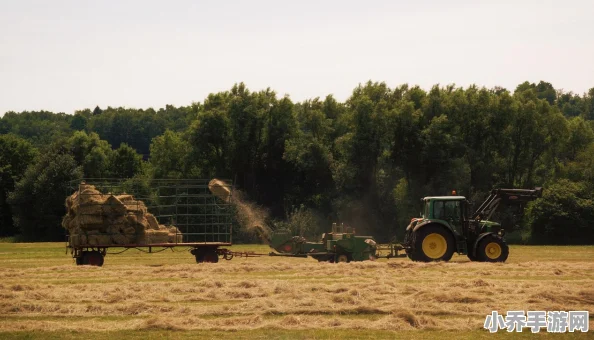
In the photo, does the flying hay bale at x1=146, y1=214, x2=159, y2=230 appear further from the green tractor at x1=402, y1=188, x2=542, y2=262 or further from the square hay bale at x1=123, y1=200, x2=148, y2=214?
the green tractor at x1=402, y1=188, x2=542, y2=262

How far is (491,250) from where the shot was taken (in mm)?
27422

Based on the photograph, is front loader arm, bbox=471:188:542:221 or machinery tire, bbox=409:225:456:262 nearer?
machinery tire, bbox=409:225:456:262

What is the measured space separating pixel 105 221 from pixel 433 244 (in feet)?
37.0

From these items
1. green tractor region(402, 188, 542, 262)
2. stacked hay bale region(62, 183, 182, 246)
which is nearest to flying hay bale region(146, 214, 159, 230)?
stacked hay bale region(62, 183, 182, 246)

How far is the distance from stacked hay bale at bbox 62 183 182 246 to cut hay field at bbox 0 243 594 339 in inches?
152

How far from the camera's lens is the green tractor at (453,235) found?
89.9ft

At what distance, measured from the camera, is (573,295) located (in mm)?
16750

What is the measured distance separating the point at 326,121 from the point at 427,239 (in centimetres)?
3628

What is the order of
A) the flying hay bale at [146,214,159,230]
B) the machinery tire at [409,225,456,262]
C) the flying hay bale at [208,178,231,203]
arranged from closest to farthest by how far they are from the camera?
the machinery tire at [409,225,456,262]
the flying hay bale at [146,214,159,230]
the flying hay bale at [208,178,231,203]

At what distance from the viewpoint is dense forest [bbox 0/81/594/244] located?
53219 mm

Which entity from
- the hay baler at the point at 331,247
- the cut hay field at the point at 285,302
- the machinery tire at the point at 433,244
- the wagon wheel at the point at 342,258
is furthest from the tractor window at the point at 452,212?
the cut hay field at the point at 285,302

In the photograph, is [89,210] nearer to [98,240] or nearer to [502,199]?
[98,240]

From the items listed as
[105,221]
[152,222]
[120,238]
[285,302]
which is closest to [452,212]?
[152,222]

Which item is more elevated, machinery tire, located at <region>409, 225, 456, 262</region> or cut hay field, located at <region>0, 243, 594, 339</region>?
machinery tire, located at <region>409, 225, 456, 262</region>
